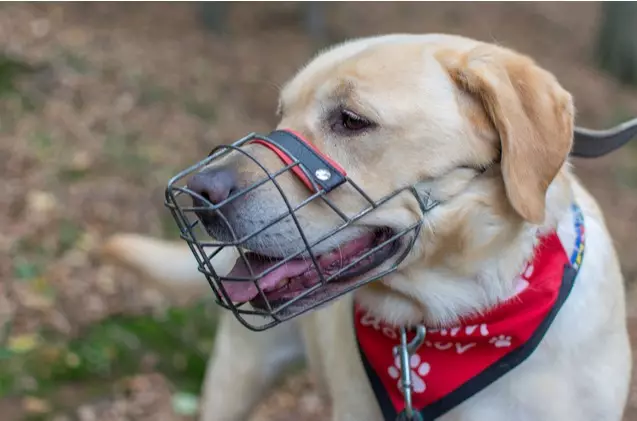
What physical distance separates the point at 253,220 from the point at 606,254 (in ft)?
3.46

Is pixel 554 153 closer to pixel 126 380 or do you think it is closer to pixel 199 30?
pixel 126 380

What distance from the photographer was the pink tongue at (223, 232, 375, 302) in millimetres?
1896

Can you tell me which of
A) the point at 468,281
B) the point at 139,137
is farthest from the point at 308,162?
the point at 139,137

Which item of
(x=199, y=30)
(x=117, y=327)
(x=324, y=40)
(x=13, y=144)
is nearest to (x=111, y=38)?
(x=199, y=30)

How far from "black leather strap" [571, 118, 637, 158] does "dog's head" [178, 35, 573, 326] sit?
429mm

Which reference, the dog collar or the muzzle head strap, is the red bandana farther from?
the muzzle head strap

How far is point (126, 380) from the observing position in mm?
3660

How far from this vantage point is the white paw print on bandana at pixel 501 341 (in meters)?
2.00

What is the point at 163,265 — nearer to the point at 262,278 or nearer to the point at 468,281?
the point at 262,278

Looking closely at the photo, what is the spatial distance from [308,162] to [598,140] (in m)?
0.99

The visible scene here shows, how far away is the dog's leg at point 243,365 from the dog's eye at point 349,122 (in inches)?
44.7

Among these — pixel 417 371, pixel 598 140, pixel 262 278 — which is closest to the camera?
pixel 262 278

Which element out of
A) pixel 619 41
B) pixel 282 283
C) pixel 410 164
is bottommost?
pixel 619 41

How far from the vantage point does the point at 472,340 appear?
204cm
